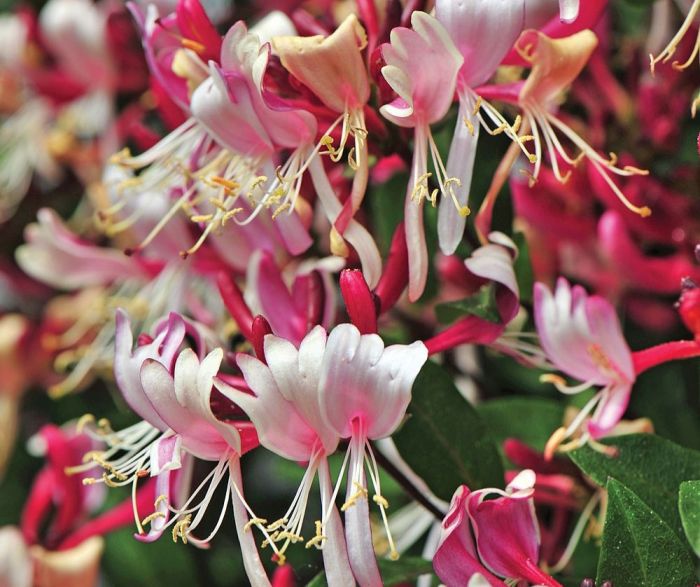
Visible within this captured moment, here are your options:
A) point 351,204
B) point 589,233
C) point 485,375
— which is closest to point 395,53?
point 351,204

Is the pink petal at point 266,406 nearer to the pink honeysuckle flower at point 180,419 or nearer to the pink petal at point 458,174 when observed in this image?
the pink honeysuckle flower at point 180,419

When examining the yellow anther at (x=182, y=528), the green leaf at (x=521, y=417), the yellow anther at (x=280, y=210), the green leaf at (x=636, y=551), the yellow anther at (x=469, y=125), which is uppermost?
the yellow anther at (x=469, y=125)

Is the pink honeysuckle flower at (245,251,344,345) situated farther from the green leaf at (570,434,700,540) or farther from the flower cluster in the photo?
the green leaf at (570,434,700,540)

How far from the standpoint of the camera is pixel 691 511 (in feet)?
1.97

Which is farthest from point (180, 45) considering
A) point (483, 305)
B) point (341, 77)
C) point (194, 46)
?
point (483, 305)

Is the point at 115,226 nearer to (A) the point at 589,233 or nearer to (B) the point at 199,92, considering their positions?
(B) the point at 199,92

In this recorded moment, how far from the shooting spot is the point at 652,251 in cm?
105

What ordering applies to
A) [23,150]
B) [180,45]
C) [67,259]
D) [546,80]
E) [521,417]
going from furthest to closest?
[23,150] → [67,259] → [521,417] → [180,45] → [546,80]

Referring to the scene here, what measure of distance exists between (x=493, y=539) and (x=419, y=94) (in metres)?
0.26

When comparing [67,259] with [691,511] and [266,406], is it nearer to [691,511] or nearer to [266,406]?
[266,406]

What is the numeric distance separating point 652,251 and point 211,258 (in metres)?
0.41

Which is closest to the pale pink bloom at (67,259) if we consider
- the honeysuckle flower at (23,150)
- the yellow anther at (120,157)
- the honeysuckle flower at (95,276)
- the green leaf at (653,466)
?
the honeysuckle flower at (95,276)

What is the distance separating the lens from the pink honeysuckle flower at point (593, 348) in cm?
72

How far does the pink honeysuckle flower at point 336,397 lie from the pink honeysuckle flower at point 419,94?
9cm
